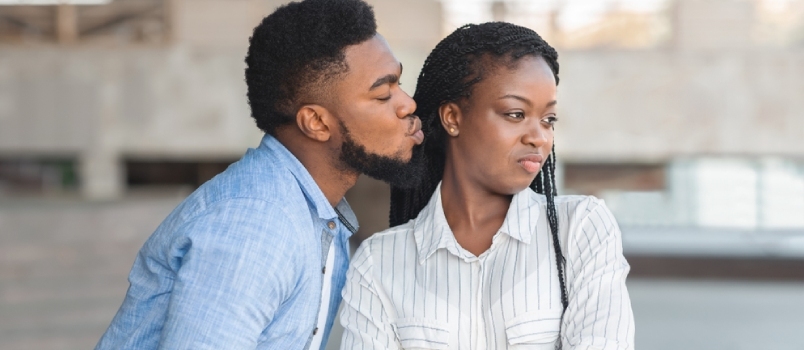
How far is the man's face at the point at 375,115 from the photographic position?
7.25ft

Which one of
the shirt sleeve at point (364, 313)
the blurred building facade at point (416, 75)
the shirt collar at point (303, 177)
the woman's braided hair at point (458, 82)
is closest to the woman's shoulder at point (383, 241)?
the shirt sleeve at point (364, 313)

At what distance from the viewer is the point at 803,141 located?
916 centimetres

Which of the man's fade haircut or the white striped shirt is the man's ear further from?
the white striped shirt

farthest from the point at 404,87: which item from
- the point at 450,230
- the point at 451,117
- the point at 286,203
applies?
the point at 286,203

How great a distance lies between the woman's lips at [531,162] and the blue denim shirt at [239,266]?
1.63 ft

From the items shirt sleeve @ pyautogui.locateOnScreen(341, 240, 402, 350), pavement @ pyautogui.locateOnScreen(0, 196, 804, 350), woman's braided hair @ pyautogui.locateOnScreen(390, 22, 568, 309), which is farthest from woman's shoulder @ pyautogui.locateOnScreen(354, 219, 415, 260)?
pavement @ pyautogui.locateOnScreen(0, 196, 804, 350)

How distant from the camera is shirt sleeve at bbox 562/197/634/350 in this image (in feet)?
6.47

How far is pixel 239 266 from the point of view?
1821 mm

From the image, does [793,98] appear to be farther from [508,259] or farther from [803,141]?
[508,259]

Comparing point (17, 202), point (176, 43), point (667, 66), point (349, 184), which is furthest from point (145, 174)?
point (349, 184)

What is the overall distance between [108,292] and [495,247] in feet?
18.0

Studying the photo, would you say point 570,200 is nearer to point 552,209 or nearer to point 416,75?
point 552,209

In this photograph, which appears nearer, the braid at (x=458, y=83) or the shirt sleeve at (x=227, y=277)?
the shirt sleeve at (x=227, y=277)

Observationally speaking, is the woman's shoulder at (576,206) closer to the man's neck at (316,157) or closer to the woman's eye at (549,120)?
the woman's eye at (549,120)
